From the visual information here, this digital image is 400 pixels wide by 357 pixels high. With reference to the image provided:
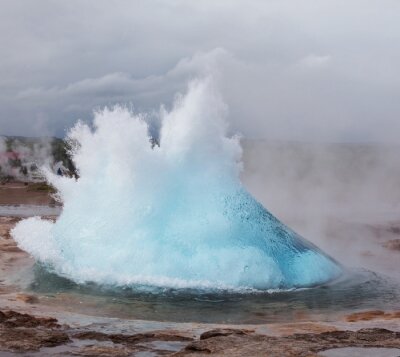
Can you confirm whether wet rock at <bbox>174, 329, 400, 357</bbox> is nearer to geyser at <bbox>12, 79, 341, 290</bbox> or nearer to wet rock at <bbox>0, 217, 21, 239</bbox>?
geyser at <bbox>12, 79, 341, 290</bbox>

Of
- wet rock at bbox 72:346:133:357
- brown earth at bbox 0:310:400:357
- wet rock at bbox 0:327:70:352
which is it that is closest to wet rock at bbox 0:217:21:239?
brown earth at bbox 0:310:400:357

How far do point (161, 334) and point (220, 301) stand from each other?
2591 millimetres

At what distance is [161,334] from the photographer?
6.89 metres

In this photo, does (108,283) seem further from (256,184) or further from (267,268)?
(256,184)

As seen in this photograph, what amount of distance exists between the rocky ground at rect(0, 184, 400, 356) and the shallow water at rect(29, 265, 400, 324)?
0.24 m

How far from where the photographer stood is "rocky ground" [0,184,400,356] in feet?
19.8

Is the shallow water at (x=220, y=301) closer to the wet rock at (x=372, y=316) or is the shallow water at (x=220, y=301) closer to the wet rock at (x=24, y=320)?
the wet rock at (x=372, y=316)

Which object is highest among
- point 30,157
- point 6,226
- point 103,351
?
point 30,157

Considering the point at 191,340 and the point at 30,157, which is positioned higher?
the point at 30,157

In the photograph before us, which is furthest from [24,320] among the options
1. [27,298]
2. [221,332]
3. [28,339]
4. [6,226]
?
[6,226]

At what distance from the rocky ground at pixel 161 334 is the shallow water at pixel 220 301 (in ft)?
0.78

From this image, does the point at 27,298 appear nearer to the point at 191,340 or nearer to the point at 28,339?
the point at 28,339

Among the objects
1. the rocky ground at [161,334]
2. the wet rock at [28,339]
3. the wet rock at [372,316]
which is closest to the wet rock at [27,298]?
the rocky ground at [161,334]

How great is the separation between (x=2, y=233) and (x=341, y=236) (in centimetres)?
1024
